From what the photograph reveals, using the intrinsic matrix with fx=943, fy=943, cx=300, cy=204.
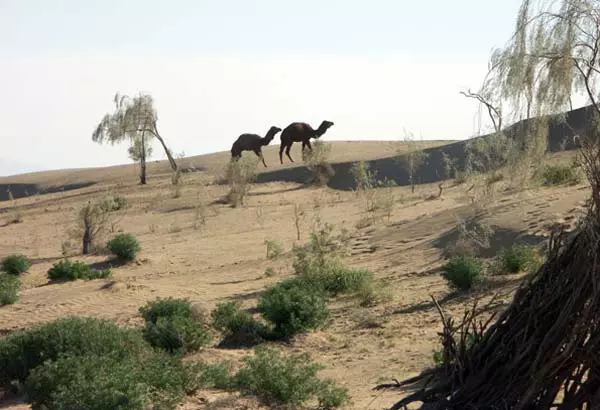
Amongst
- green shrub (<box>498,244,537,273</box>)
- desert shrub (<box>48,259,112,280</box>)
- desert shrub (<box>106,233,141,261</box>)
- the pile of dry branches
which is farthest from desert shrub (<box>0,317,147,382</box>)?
desert shrub (<box>106,233,141,261</box>)

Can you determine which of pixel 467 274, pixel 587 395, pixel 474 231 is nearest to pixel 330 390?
pixel 587 395

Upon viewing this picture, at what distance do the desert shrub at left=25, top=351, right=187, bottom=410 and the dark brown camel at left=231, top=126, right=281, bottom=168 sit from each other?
29.4 m

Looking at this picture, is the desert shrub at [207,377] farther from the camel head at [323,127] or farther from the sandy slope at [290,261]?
the camel head at [323,127]

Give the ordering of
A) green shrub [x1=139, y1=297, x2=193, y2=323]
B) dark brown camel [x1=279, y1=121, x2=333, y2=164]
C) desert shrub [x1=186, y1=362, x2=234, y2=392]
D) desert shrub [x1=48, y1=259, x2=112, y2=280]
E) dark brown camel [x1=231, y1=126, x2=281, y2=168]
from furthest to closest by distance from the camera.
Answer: dark brown camel [x1=231, y1=126, x2=281, y2=168] → dark brown camel [x1=279, y1=121, x2=333, y2=164] → desert shrub [x1=48, y1=259, x2=112, y2=280] → green shrub [x1=139, y1=297, x2=193, y2=323] → desert shrub [x1=186, y1=362, x2=234, y2=392]

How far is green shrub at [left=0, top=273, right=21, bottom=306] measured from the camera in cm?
1571

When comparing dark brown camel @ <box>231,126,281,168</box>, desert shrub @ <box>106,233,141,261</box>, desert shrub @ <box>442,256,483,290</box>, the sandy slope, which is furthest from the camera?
dark brown camel @ <box>231,126,281,168</box>

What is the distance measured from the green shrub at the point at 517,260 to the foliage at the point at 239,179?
16.7 metres

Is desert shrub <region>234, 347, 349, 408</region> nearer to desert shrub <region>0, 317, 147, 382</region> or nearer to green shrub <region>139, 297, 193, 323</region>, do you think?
desert shrub <region>0, 317, 147, 382</region>

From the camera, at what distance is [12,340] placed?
9977mm

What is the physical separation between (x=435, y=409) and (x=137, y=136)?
131 ft

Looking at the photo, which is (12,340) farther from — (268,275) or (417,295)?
(268,275)

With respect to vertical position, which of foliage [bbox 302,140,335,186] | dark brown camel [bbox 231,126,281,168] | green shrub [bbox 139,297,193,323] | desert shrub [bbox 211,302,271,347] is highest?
dark brown camel [bbox 231,126,281,168]

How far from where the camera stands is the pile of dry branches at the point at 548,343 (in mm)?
5684

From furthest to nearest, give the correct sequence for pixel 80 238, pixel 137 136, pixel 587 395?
pixel 137 136, pixel 80 238, pixel 587 395
